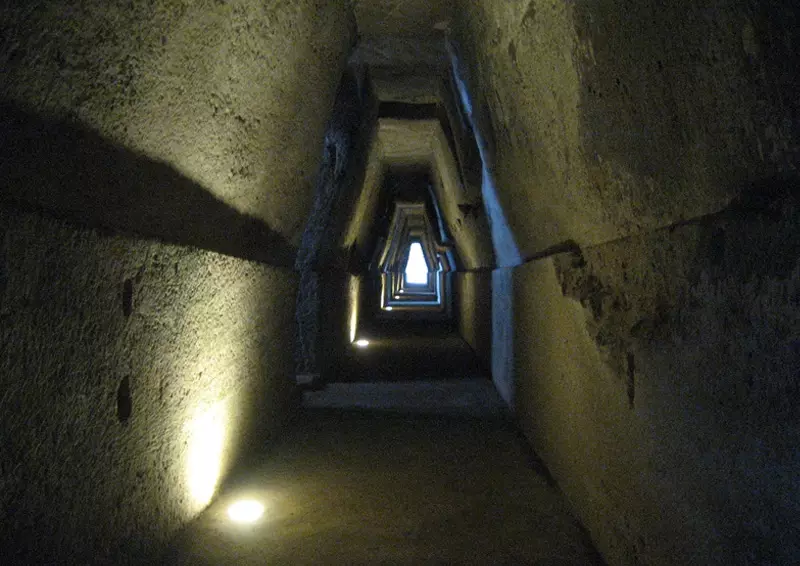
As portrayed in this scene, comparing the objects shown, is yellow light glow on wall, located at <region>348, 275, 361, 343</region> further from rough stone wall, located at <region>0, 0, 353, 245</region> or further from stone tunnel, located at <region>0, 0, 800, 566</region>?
rough stone wall, located at <region>0, 0, 353, 245</region>

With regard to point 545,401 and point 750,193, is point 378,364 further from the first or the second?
point 750,193

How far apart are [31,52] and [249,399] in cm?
325

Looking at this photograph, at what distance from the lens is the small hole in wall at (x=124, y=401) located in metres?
2.36

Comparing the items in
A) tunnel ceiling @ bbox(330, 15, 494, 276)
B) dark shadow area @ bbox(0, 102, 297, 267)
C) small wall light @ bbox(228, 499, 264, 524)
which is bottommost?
small wall light @ bbox(228, 499, 264, 524)

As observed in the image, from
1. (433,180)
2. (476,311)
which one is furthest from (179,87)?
(433,180)

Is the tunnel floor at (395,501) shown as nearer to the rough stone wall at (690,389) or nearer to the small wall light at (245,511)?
the small wall light at (245,511)

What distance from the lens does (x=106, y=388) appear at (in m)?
2.24

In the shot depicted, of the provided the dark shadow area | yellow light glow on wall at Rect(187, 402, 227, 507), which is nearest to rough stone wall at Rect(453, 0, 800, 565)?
the dark shadow area

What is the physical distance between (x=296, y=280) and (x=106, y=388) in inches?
144

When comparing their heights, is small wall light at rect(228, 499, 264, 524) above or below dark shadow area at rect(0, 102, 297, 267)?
below

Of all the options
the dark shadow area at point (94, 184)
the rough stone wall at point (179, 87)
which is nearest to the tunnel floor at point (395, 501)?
the dark shadow area at point (94, 184)

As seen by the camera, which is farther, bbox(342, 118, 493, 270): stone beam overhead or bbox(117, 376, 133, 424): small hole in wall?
bbox(342, 118, 493, 270): stone beam overhead

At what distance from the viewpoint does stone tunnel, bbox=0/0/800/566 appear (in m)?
1.57

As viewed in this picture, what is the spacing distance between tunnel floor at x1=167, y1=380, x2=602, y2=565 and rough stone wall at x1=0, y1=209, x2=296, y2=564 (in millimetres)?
382
